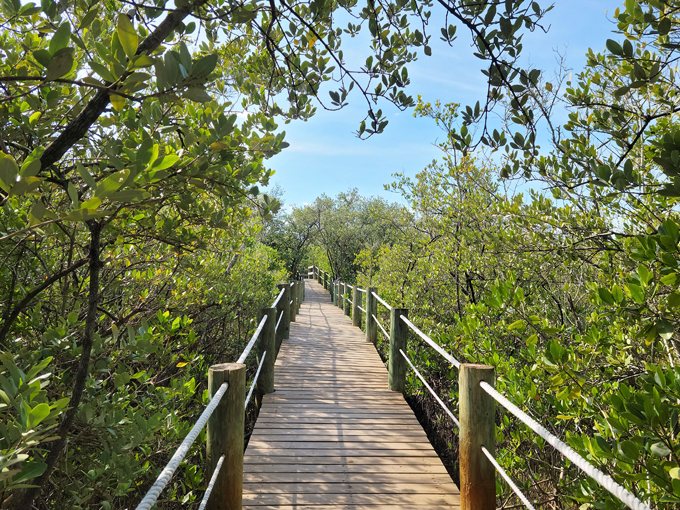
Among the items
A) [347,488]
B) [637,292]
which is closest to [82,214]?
[637,292]

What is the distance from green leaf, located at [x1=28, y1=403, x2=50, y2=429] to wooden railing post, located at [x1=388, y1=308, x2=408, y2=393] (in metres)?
3.79

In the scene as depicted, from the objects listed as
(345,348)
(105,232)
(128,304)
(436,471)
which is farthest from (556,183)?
(345,348)

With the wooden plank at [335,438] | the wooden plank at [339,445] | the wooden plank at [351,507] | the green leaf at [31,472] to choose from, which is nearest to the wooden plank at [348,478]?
the wooden plank at [351,507]

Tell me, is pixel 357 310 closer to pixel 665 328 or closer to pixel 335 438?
pixel 335 438

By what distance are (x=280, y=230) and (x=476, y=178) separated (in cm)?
2123

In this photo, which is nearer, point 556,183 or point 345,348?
point 556,183

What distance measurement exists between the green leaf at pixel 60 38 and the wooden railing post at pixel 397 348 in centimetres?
393

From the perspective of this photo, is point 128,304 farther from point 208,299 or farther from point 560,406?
point 560,406

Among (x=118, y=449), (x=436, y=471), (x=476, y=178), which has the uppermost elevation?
(x=476, y=178)

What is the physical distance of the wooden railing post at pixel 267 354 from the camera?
14.2 feet

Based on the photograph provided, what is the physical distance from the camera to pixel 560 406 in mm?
2078

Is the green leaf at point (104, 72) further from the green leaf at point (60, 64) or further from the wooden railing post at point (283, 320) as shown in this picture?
the wooden railing post at point (283, 320)

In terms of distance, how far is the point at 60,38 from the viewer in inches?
41.0

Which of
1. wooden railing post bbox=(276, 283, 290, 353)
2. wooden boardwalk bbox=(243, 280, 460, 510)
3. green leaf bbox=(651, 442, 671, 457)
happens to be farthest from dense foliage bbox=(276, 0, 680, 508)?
wooden railing post bbox=(276, 283, 290, 353)
